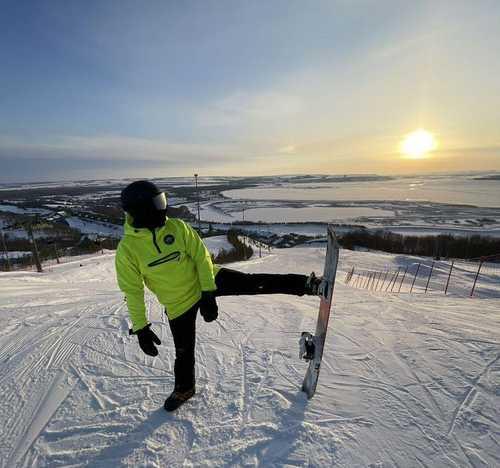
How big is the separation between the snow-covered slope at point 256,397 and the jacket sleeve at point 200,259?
108 cm

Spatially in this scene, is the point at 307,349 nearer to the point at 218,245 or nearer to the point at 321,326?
the point at 321,326

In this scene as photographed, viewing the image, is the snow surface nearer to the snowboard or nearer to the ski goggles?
the snowboard

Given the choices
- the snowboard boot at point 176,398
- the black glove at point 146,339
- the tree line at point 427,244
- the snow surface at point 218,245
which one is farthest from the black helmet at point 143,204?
the tree line at point 427,244

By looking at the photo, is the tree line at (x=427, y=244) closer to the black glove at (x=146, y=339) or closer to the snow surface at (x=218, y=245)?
the snow surface at (x=218, y=245)

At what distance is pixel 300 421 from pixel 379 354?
135cm

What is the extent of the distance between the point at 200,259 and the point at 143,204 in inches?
21.8

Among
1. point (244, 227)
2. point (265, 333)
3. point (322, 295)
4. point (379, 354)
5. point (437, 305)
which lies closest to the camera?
point (322, 295)

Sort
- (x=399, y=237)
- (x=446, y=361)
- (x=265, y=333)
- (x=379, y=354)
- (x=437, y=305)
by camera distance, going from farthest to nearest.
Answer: (x=399, y=237) < (x=437, y=305) < (x=265, y=333) < (x=379, y=354) < (x=446, y=361)

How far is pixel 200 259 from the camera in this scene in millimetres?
2016

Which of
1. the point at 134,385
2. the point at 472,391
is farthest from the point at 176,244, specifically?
the point at 472,391

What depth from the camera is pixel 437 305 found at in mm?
5457

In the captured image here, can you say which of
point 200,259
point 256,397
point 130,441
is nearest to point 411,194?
point 256,397

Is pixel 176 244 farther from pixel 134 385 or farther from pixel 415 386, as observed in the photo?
pixel 415 386

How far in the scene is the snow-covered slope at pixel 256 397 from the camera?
6.09 feet
